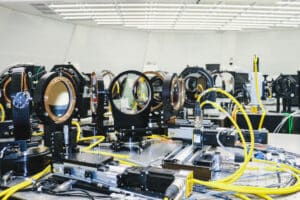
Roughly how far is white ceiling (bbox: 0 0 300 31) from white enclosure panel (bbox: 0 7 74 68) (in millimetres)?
205

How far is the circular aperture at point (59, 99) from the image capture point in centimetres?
167

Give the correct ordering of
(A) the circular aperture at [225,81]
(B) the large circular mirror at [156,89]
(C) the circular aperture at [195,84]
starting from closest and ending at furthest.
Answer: (B) the large circular mirror at [156,89] → (C) the circular aperture at [195,84] → (A) the circular aperture at [225,81]

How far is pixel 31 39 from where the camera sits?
5906 millimetres

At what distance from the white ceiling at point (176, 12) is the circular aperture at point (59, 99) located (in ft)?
8.46

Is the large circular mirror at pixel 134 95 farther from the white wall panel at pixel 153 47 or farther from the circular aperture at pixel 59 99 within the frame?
the white wall panel at pixel 153 47

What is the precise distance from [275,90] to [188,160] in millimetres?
3789

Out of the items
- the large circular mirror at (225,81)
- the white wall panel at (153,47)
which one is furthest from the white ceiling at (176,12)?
the large circular mirror at (225,81)

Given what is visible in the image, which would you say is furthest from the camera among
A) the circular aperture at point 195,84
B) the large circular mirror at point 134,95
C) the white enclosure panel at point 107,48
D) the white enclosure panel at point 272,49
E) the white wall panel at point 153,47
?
the white enclosure panel at point 272,49

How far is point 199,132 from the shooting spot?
192 centimetres

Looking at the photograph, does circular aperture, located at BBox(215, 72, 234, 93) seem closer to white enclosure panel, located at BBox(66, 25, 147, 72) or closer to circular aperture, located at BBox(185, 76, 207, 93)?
circular aperture, located at BBox(185, 76, 207, 93)

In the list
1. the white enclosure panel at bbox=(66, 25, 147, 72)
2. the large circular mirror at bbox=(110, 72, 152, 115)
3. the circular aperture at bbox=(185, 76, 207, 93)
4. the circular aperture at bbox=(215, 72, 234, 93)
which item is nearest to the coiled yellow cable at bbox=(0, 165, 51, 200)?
the large circular mirror at bbox=(110, 72, 152, 115)

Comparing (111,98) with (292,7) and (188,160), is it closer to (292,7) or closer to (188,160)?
(188,160)

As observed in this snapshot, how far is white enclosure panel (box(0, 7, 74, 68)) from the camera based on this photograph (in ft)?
17.4

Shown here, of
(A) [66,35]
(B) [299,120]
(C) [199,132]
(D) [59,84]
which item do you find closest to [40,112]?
(D) [59,84]
